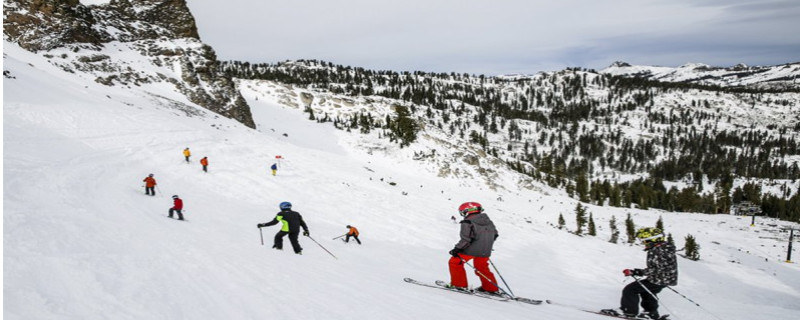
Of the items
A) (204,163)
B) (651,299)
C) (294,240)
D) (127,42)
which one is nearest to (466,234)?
(651,299)

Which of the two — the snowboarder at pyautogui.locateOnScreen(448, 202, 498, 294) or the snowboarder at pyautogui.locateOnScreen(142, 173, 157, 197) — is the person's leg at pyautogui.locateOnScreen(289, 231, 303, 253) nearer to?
the snowboarder at pyautogui.locateOnScreen(448, 202, 498, 294)

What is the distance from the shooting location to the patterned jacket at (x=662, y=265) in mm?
7594

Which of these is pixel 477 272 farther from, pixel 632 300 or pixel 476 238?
pixel 632 300

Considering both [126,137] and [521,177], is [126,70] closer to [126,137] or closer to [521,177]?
[126,137]

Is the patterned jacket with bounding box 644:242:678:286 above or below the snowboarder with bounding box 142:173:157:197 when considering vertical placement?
above

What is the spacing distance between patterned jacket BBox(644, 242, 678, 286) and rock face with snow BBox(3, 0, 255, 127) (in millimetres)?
49979

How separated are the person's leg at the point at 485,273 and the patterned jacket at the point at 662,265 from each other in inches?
123

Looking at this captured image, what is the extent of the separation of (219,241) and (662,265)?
36.2 ft

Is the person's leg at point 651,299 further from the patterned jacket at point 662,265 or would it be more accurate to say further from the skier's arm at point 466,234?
the skier's arm at point 466,234

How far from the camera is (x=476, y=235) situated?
8.05 meters

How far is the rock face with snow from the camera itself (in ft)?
133

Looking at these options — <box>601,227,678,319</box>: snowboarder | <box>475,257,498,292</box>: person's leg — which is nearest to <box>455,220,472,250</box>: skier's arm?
<box>475,257,498,292</box>: person's leg

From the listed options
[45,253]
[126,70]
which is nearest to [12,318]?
[45,253]

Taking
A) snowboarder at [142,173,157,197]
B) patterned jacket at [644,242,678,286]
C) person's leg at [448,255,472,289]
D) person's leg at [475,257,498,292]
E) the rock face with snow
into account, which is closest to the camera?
patterned jacket at [644,242,678,286]
